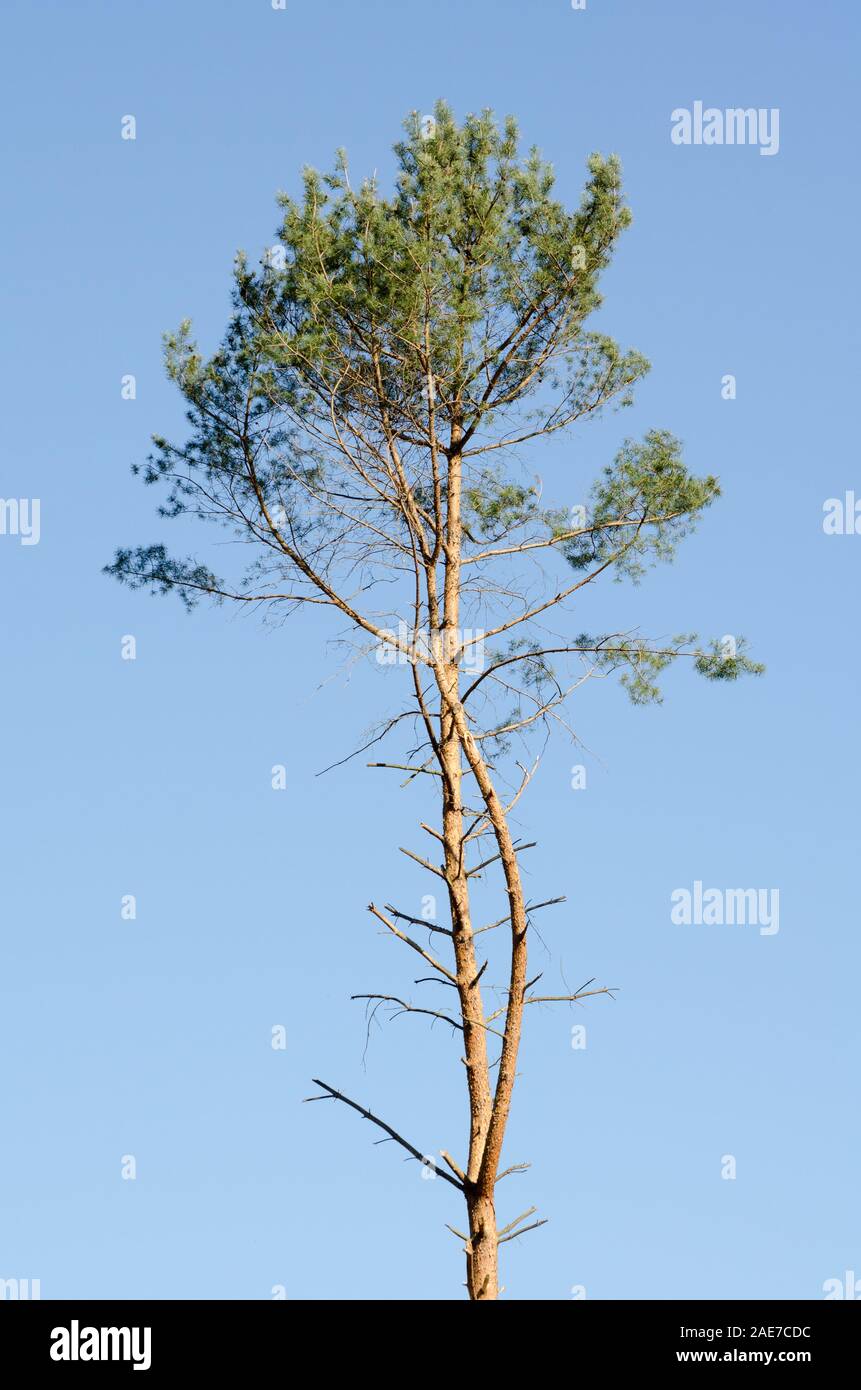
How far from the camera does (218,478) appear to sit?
9.72m

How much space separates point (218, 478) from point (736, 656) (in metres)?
3.60

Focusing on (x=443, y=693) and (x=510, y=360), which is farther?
(x=510, y=360)

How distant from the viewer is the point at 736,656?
31.6 ft

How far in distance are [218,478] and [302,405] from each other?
0.77m
